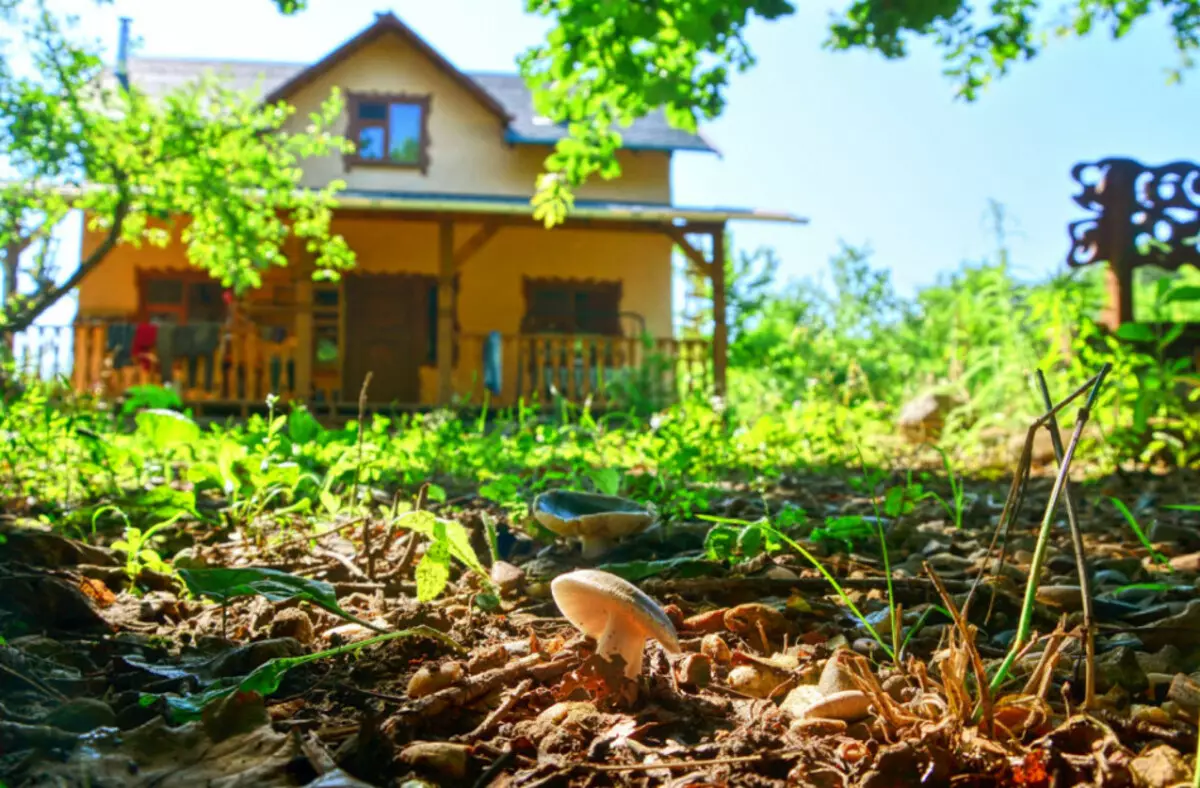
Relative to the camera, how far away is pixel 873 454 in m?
5.51

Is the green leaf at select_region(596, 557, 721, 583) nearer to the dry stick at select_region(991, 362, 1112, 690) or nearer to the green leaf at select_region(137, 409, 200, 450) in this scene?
the dry stick at select_region(991, 362, 1112, 690)

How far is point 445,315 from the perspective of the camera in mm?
11523

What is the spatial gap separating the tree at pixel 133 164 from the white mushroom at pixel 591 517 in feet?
9.17

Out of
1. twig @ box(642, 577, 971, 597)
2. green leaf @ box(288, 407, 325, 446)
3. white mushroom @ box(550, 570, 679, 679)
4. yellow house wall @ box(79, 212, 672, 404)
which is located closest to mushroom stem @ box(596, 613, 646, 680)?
white mushroom @ box(550, 570, 679, 679)

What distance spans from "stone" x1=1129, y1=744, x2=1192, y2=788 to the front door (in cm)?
1312

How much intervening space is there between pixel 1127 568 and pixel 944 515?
0.89 m

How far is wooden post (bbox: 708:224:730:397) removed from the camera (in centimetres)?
1168

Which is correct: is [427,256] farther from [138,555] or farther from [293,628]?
[293,628]

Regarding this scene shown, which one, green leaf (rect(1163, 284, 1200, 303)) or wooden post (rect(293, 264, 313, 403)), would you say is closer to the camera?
green leaf (rect(1163, 284, 1200, 303))

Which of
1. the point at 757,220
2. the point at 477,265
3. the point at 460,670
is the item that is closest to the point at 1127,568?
the point at 460,670

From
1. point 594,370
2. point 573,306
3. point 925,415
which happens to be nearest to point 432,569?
point 925,415

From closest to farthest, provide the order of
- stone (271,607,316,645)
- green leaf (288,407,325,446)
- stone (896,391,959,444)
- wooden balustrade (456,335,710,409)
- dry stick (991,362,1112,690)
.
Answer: dry stick (991,362,1112,690) < stone (271,607,316,645) < green leaf (288,407,325,446) < stone (896,391,959,444) < wooden balustrade (456,335,710,409)

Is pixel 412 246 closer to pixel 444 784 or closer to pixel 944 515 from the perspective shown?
pixel 944 515

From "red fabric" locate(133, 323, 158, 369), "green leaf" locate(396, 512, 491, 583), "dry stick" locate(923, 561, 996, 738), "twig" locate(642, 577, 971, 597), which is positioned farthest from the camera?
"red fabric" locate(133, 323, 158, 369)
